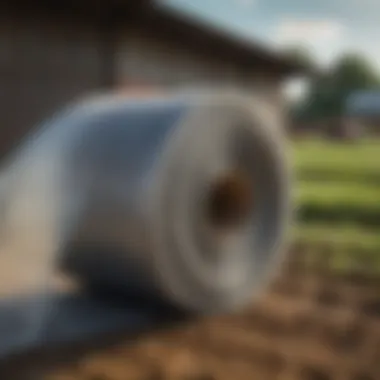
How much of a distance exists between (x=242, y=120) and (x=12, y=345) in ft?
2.81

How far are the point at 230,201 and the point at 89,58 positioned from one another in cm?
106

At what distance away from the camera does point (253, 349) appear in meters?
1.80

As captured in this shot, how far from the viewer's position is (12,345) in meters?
1.77

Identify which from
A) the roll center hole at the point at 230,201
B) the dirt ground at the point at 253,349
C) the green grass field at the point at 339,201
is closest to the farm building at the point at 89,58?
the green grass field at the point at 339,201

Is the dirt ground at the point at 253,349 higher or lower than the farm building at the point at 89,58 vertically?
lower

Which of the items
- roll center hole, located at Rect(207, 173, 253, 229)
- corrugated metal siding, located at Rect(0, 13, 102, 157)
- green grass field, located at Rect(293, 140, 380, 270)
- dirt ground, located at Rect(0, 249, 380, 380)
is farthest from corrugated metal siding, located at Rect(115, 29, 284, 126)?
dirt ground, located at Rect(0, 249, 380, 380)

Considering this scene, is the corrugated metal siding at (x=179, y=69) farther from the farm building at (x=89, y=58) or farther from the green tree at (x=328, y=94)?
the green tree at (x=328, y=94)

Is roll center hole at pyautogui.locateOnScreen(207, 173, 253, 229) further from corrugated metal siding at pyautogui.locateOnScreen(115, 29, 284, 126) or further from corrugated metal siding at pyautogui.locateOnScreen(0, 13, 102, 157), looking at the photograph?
corrugated metal siding at pyautogui.locateOnScreen(0, 13, 102, 157)

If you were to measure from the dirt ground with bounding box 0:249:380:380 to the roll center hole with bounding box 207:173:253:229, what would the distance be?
8.8 inches

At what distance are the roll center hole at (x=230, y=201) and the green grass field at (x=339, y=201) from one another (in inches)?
8.3

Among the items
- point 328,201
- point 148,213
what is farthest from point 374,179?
point 148,213

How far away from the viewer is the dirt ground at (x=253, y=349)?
1662 mm

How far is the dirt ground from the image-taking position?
1662 mm

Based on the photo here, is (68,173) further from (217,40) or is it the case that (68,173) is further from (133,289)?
(217,40)
